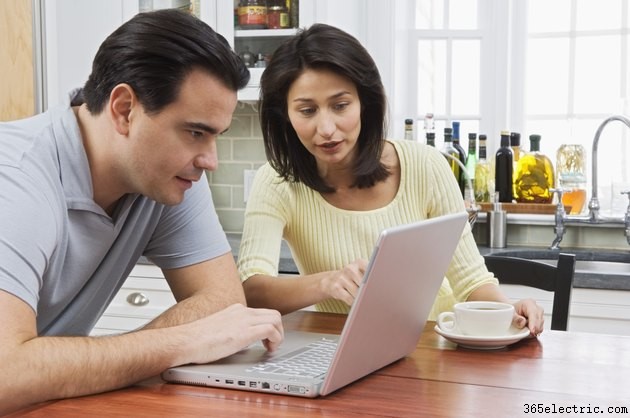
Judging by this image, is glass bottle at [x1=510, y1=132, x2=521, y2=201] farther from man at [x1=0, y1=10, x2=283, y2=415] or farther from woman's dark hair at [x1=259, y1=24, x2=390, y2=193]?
man at [x1=0, y1=10, x2=283, y2=415]

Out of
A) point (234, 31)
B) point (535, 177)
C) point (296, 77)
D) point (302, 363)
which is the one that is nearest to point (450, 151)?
point (535, 177)

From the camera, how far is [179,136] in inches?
60.8

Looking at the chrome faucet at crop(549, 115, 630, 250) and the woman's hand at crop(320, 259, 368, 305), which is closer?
the woman's hand at crop(320, 259, 368, 305)

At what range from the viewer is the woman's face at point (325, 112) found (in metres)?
1.99

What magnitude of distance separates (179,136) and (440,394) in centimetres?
66

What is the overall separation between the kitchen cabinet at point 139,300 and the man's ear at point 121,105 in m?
1.53

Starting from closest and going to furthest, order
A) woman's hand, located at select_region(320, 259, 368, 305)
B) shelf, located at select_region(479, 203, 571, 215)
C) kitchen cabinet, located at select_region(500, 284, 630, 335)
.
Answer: woman's hand, located at select_region(320, 259, 368, 305) < kitchen cabinet, located at select_region(500, 284, 630, 335) < shelf, located at select_region(479, 203, 571, 215)

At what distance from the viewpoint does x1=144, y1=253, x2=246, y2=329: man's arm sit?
166 cm

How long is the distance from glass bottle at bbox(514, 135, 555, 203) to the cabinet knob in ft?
4.84

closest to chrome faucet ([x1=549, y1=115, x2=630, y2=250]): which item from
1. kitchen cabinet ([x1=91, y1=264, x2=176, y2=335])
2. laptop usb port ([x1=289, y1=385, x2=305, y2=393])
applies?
kitchen cabinet ([x1=91, y1=264, x2=176, y2=335])

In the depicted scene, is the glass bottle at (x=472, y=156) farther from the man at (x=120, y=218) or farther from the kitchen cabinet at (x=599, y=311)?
the man at (x=120, y=218)

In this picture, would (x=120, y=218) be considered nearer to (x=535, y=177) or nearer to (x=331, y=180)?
(x=331, y=180)

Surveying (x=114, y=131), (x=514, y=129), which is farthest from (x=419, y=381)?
(x=514, y=129)

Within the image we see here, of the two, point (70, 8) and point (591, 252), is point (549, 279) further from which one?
point (70, 8)
